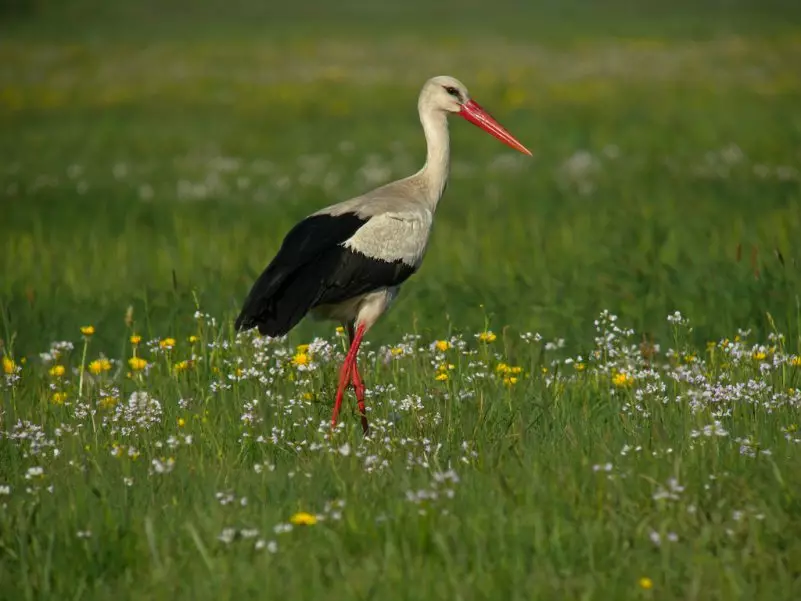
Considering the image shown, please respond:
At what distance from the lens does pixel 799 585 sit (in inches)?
156

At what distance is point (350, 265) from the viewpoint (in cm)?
658

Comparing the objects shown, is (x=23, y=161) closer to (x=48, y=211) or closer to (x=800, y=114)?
(x=48, y=211)

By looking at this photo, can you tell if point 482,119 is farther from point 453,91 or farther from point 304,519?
point 304,519

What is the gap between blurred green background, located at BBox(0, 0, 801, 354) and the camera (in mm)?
8422

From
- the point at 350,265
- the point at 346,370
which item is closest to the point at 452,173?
the point at 350,265

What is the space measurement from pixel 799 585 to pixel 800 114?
48.0ft

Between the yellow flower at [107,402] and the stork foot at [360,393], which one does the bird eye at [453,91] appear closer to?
the stork foot at [360,393]

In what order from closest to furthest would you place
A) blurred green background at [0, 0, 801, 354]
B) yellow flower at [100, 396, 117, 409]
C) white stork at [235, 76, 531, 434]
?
yellow flower at [100, 396, 117, 409] < white stork at [235, 76, 531, 434] < blurred green background at [0, 0, 801, 354]

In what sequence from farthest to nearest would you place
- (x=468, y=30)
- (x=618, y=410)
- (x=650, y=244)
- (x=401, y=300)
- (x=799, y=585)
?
(x=468, y=30)
(x=650, y=244)
(x=401, y=300)
(x=618, y=410)
(x=799, y=585)

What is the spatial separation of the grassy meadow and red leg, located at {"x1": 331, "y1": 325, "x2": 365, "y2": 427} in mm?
112

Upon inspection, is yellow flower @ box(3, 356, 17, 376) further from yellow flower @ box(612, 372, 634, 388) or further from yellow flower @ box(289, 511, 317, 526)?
yellow flower @ box(612, 372, 634, 388)

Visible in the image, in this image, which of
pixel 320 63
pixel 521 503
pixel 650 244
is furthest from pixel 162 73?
pixel 521 503

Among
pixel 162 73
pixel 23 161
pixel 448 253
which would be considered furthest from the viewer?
pixel 162 73

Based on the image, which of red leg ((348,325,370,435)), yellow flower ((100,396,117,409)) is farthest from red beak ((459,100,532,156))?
yellow flower ((100,396,117,409))
